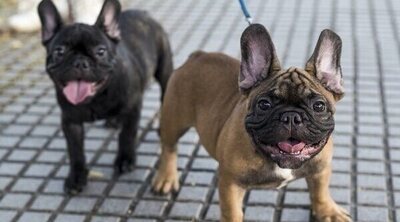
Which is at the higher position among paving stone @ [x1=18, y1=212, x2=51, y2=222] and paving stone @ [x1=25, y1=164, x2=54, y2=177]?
paving stone @ [x1=18, y1=212, x2=51, y2=222]

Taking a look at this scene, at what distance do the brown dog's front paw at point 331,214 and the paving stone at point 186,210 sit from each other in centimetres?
70

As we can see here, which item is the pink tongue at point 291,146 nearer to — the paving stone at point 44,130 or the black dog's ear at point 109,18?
the black dog's ear at point 109,18

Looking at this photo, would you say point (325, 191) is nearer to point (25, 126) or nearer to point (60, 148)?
point (60, 148)

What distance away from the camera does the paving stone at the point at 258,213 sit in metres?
3.89

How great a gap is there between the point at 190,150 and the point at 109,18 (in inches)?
44.6

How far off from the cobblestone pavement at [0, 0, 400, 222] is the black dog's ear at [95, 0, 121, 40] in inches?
37.5

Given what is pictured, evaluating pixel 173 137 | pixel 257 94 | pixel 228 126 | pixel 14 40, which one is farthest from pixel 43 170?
pixel 14 40

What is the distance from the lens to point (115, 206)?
410cm

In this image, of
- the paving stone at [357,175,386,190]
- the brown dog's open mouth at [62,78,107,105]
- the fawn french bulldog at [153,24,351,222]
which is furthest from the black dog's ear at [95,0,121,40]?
the paving stone at [357,175,386,190]

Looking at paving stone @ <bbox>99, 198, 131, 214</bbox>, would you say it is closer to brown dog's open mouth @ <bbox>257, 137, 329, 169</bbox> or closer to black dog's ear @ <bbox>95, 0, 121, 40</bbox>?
black dog's ear @ <bbox>95, 0, 121, 40</bbox>

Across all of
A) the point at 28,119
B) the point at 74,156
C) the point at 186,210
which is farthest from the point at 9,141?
the point at 186,210

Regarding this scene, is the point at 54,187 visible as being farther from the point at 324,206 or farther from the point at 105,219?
the point at 324,206

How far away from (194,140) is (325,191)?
1.41 meters

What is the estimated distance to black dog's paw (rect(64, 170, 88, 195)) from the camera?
4258 millimetres
